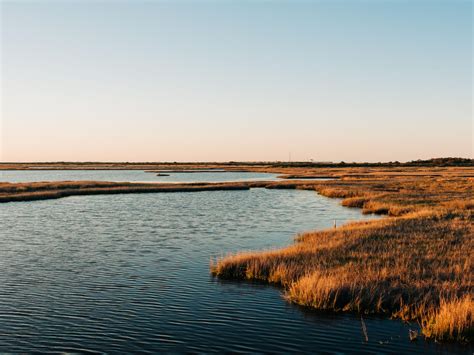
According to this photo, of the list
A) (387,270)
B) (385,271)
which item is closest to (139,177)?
(387,270)

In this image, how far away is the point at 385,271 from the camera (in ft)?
60.5


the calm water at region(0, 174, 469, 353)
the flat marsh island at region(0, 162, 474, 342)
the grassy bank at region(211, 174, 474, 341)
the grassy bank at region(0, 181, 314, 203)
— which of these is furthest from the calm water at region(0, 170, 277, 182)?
the grassy bank at region(211, 174, 474, 341)

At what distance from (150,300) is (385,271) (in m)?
9.09

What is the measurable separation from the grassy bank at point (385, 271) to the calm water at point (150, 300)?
75 centimetres

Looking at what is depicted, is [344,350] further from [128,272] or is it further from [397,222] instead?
[397,222]

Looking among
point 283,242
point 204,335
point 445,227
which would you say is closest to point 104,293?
point 204,335

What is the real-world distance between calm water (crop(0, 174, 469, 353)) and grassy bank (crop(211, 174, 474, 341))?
0.75m

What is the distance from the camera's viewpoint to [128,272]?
74.3ft

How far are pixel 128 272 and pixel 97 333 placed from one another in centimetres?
813

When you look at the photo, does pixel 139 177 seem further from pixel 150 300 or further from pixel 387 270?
pixel 387 270

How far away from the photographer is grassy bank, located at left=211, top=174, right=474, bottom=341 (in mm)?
15062

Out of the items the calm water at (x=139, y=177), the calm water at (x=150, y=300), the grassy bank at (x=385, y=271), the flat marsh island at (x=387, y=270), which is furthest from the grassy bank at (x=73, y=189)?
the flat marsh island at (x=387, y=270)

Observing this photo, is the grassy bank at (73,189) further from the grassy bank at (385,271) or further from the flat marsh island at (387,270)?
the flat marsh island at (387,270)

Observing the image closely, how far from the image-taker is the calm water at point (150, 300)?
13.8 m
